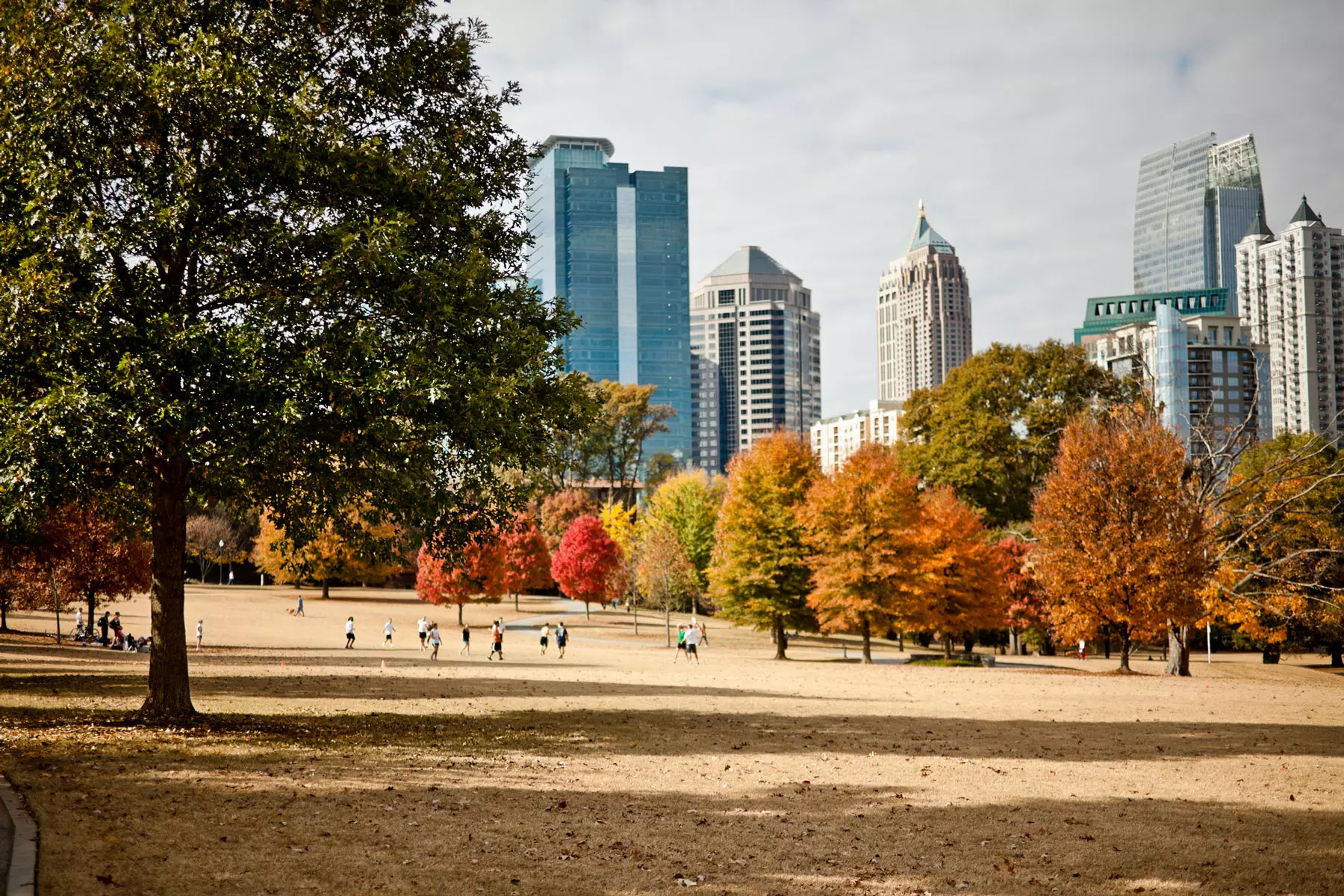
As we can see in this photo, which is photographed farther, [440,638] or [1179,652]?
[440,638]

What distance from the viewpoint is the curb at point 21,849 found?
802cm

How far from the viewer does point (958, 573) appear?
4853 cm

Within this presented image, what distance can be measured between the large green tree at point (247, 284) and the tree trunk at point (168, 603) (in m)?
0.04

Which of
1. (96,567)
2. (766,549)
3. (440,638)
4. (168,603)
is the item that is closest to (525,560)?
(440,638)

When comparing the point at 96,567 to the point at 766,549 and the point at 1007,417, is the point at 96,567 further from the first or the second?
the point at 1007,417

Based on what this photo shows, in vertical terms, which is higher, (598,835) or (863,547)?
(863,547)

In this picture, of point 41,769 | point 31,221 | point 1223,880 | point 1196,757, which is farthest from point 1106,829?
point 31,221

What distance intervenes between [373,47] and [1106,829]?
1625 centimetres

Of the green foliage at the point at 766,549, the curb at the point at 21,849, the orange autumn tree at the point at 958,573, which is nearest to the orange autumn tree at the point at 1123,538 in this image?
the orange autumn tree at the point at 958,573

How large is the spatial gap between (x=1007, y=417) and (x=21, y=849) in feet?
190

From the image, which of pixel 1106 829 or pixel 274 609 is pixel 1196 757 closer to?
pixel 1106 829

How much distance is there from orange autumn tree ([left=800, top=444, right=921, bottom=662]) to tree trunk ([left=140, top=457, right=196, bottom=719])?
98.5 ft

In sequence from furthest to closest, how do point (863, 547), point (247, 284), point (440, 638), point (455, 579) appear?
point (455, 579) → point (440, 638) → point (863, 547) → point (247, 284)

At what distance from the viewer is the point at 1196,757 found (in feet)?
56.7
